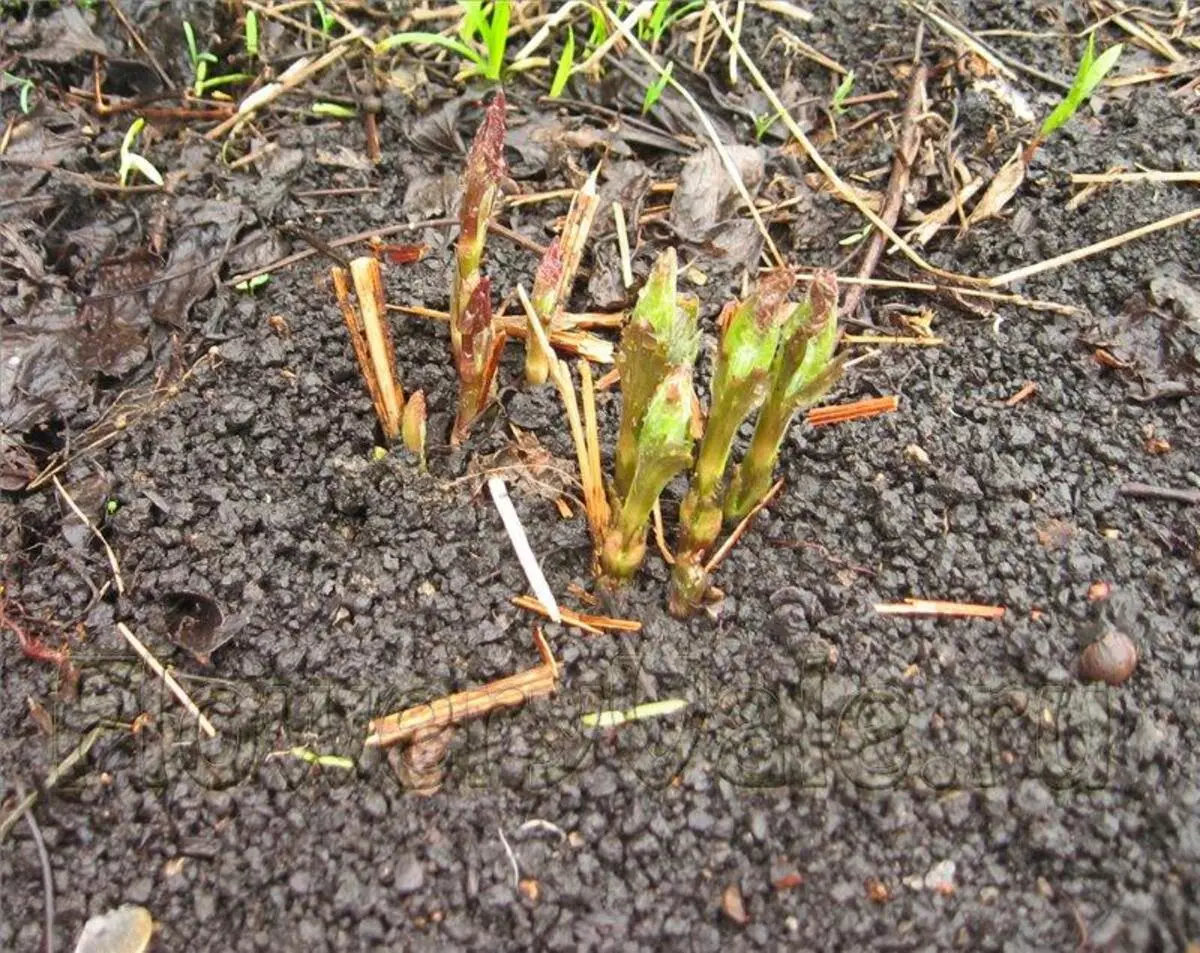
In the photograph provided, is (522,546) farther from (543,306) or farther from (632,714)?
(543,306)

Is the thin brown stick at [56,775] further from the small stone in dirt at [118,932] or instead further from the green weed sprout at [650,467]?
the green weed sprout at [650,467]

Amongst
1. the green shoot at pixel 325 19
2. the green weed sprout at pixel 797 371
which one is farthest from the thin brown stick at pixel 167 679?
the green shoot at pixel 325 19

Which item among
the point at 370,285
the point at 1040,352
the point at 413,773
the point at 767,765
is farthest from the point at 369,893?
the point at 1040,352

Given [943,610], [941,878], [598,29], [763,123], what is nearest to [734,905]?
[941,878]

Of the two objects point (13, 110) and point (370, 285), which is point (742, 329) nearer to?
point (370, 285)

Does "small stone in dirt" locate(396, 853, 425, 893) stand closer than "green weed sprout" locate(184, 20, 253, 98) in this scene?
Yes

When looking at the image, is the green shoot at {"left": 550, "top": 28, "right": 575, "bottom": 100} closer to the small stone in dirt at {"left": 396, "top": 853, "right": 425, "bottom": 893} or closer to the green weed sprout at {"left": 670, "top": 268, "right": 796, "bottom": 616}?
the green weed sprout at {"left": 670, "top": 268, "right": 796, "bottom": 616}

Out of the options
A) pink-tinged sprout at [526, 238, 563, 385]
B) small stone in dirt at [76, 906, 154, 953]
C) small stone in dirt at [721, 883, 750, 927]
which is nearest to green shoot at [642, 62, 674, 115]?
pink-tinged sprout at [526, 238, 563, 385]
